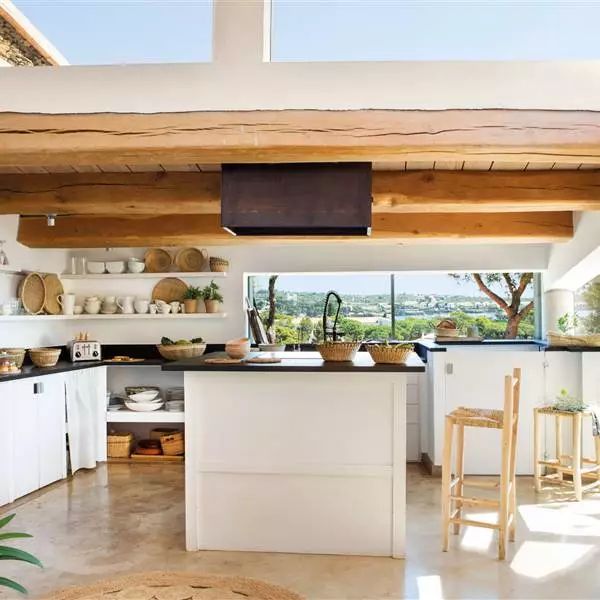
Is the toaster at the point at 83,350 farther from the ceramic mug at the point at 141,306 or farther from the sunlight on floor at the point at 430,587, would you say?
the sunlight on floor at the point at 430,587

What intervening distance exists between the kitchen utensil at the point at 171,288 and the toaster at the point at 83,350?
0.81m

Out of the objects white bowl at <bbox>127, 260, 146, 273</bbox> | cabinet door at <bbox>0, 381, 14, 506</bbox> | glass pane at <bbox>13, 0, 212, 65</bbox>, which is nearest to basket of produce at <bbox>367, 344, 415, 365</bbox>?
glass pane at <bbox>13, 0, 212, 65</bbox>

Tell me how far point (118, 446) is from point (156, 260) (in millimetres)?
1876

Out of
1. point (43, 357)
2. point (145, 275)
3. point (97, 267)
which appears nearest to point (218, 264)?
point (145, 275)

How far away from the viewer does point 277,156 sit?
3525mm

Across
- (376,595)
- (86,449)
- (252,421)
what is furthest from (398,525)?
(86,449)

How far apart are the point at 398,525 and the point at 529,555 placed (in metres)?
0.77

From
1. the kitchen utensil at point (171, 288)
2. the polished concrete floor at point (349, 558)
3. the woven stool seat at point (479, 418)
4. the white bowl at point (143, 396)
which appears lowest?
the polished concrete floor at point (349, 558)

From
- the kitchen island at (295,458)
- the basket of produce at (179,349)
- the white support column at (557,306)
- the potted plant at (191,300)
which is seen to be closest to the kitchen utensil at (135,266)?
the potted plant at (191,300)

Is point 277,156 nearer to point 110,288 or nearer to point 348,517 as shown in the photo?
point 348,517

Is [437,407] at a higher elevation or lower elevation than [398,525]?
higher

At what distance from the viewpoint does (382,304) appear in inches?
286

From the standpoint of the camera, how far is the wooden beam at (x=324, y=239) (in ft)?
18.7

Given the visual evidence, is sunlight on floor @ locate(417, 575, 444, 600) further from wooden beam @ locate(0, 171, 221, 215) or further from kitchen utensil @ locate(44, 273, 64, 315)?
kitchen utensil @ locate(44, 273, 64, 315)
